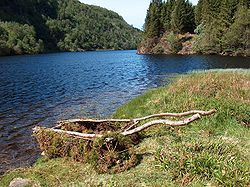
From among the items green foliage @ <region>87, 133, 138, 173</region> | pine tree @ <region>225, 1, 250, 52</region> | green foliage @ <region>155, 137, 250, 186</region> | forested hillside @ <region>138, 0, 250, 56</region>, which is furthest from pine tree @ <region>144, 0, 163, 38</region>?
green foliage @ <region>155, 137, 250, 186</region>

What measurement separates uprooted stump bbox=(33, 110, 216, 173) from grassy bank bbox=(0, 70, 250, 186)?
1.16ft

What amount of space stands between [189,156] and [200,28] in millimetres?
106659

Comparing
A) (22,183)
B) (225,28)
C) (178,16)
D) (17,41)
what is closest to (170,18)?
(178,16)

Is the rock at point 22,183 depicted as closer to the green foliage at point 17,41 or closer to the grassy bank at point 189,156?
the grassy bank at point 189,156

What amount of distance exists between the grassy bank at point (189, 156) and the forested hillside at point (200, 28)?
76032mm

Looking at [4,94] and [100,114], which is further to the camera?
[4,94]

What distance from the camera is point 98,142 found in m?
11.7

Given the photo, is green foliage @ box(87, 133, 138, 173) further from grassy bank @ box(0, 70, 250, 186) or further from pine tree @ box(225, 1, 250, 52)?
pine tree @ box(225, 1, 250, 52)

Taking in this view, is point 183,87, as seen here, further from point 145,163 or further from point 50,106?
point 50,106

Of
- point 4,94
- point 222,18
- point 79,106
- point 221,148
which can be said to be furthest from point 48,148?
point 222,18

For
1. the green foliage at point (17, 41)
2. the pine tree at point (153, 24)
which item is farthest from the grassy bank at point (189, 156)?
the green foliage at point (17, 41)

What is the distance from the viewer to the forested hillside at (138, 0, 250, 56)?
89375 mm

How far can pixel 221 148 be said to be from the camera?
11.2 meters

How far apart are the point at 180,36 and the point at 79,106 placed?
98199mm
